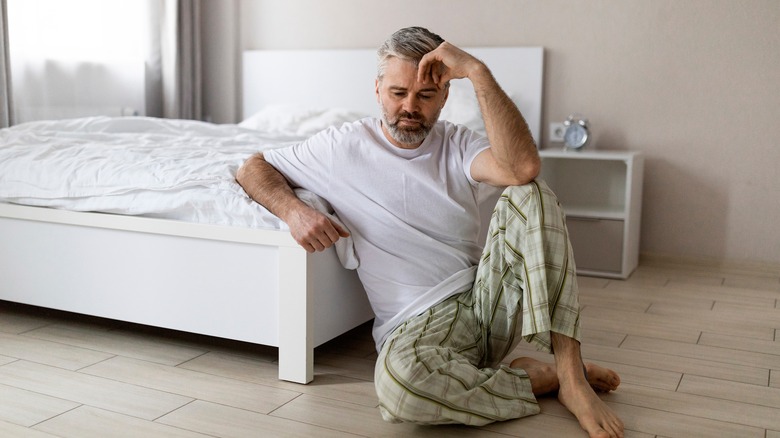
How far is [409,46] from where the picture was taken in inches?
67.7

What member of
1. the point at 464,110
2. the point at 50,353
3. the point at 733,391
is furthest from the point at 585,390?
the point at 464,110

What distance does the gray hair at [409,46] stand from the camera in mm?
1716

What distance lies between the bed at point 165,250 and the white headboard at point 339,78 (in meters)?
1.57

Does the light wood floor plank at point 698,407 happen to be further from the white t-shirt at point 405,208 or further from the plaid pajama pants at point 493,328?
the white t-shirt at point 405,208

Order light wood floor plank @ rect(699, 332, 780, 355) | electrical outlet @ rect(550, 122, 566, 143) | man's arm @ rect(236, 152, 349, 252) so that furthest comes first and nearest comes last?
1. electrical outlet @ rect(550, 122, 566, 143)
2. light wood floor plank @ rect(699, 332, 780, 355)
3. man's arm @ rect(236, 152, 349, 252)

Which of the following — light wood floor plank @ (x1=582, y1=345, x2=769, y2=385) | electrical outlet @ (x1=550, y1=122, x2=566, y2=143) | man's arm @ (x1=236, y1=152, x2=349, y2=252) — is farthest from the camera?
electrical outlet @ (x1=550, y1=122, x2=566, y2=143)

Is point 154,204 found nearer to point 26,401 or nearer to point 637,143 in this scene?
point 26,401

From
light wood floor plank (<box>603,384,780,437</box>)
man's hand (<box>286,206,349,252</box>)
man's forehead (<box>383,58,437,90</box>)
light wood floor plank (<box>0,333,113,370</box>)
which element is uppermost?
man's forehead (<box>383,58,437,90</box>)

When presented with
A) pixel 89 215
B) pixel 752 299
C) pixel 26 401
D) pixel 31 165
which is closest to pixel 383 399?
pixel 26 401

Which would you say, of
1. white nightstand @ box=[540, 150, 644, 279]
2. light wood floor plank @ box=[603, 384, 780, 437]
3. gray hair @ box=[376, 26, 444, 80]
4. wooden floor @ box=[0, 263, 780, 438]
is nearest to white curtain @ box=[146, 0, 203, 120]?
wooden floor @ box=[0, 263, 780, 438]

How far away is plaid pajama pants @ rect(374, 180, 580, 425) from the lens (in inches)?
59.5

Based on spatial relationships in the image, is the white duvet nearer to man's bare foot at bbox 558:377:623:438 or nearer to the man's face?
the man's face

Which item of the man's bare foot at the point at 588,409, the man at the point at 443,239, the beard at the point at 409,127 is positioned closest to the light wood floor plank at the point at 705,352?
the man at the point at 443,239

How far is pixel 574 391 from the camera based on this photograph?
162 cm
